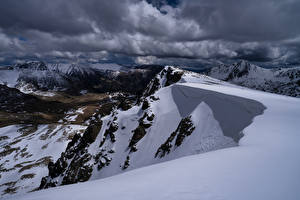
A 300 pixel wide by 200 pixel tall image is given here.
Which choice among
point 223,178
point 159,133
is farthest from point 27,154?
point 223,178

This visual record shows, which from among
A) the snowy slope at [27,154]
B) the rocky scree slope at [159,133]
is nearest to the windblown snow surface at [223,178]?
the rocky scree slope at [159,133]

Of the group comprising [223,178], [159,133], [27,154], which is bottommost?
[27,154]

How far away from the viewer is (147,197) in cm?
664

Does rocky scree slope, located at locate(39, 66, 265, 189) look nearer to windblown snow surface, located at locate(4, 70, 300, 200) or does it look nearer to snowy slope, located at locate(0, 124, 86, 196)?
windblown snow surface, located at locate(4, 70, 300, 200)

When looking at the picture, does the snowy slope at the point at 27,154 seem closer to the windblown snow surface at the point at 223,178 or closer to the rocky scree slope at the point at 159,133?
the rocky scree slope at the point at 159,133

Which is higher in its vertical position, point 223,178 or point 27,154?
point 223,178

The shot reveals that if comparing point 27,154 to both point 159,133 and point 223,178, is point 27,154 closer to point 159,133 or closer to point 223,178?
point 159,133

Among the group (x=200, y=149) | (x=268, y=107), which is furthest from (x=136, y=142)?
(x=268, y=107)

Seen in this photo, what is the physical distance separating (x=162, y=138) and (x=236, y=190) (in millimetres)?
32554

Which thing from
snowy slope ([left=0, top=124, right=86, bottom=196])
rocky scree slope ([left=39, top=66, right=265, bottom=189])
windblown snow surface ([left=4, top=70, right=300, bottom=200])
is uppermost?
windblown snow surface ([left=4, top=70, right=300, bottom=200])

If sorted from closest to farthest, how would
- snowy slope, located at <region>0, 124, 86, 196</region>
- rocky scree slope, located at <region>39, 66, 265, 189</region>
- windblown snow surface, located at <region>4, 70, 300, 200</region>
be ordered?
windblown snow surface, located at <region>4, 70, 300, 200</region> → rocky scree slope, located at <region>39, 66, 265, 189</region> → snowy slope, located at <region>0, 124, 86, 196</region>

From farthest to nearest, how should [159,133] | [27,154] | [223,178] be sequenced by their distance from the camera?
[27,154] → [159,133] → [223,178]

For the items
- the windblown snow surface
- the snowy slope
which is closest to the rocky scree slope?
the windblown snow surface

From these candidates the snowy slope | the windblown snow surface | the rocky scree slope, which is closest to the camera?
the windblown snow surface
